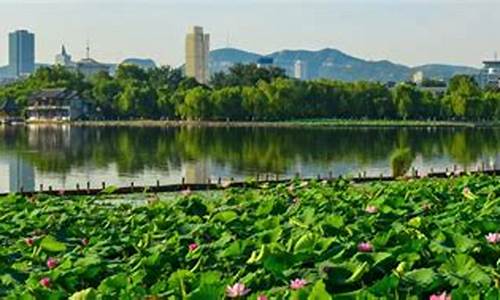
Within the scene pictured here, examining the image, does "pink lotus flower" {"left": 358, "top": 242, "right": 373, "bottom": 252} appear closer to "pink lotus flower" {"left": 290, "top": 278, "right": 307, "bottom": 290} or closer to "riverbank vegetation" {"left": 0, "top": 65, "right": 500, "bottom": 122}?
"pink lotus flower" {"left": 290, "top": 278, "right": 307, "bottom": 290}

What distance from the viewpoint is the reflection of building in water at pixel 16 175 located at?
1265 inches

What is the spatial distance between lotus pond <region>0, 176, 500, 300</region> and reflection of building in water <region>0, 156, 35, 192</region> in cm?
2550

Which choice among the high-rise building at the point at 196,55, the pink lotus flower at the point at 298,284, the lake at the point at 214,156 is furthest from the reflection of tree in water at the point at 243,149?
the high-rise building at the point at 196,55

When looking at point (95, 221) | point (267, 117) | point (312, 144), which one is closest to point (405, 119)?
point (267, 117)

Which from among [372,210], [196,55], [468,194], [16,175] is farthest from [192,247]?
[196,55]

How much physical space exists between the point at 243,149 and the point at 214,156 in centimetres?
512

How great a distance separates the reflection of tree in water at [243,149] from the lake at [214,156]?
5 cm

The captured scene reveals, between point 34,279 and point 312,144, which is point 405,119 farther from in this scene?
point 34,279

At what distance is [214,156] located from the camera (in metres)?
47.1

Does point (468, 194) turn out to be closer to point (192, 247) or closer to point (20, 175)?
point (192, 247)

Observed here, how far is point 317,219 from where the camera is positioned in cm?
542

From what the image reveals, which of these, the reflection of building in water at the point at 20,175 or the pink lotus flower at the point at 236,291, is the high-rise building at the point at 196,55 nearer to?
the reflection of building in water at the point at 20,175

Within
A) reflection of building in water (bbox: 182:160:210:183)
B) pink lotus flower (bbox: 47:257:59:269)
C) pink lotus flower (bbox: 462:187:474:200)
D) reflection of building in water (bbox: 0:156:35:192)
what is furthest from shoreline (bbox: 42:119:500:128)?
pink lotus flower (bbox: 47:257:59:269)

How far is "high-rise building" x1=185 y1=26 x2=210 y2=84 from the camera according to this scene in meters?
175
